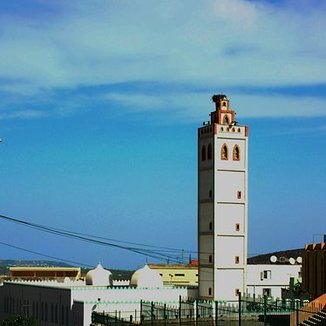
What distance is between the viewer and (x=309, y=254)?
65750 millimetres

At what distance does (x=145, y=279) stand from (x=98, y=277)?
488cm

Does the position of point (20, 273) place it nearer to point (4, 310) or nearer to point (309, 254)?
point (4, 310)

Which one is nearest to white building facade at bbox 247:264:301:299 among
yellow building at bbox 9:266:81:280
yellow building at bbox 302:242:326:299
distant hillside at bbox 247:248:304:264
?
distant hillside at bbox 247:248:304:264

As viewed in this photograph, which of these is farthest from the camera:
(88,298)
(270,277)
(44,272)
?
(44,272)

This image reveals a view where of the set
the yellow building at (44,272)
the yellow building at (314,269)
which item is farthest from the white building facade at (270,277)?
the yellow building at (44,272)

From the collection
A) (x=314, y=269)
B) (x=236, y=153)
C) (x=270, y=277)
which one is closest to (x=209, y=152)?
(x=236, y=153)

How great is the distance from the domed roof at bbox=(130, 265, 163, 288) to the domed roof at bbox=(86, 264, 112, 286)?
133 inches

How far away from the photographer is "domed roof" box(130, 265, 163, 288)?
2815 inches

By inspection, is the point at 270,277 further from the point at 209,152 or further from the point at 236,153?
the point at 209,152

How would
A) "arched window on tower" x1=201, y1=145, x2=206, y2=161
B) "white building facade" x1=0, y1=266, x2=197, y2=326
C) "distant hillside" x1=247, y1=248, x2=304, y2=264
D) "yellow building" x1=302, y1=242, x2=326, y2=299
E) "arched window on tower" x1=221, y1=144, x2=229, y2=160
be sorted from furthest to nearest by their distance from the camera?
"distant hillside" x1=247, y1=248, x2=304, y2=264
"arched window on tower" x1=201, y1=145, x2=206, y2=161
"arched window on tower" x1=221, y1=144, x2=229, y2=160
"yellow building" x1=302, y1=242, x2=326, y2=299
"white building facade" x1=0, y1=266, x2=197, y2=326

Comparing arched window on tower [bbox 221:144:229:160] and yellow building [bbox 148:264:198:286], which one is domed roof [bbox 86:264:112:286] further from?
yellow building [bbox 148:264:198:286]

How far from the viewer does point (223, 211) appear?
7312 cm

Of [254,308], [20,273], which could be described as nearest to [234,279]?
[254,308]

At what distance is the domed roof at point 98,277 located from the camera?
7444 cm
